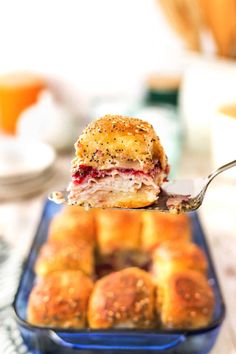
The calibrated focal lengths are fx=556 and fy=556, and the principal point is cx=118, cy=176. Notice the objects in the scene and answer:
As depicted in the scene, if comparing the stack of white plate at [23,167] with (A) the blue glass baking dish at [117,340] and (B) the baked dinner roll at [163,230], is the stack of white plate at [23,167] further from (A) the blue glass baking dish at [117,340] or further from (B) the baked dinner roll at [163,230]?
(A) the blue glass baking dish at [117,340]

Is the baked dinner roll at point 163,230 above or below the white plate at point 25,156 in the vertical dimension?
above

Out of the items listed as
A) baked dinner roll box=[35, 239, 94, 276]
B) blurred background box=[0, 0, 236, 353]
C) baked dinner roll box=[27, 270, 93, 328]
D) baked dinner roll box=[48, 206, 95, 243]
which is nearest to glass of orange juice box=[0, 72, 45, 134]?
blurred background box=[0, 0, 236, 353]

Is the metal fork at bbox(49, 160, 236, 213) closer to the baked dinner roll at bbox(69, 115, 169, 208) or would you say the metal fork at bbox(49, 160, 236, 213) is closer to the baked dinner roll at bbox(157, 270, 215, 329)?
the baked dinner roll at bbox(69, 115, 169, 208)

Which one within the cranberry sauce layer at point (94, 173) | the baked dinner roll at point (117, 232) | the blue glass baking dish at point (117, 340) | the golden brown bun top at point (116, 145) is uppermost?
the golden brown bun top at point (116, 145)

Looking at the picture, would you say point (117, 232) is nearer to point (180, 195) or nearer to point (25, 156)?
point (180, 195)

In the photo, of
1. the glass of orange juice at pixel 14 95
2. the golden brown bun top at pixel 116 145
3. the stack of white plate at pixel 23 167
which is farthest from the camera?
the glass of orange juice at pixel 14 95

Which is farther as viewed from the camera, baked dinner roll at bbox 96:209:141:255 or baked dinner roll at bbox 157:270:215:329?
baked dinner roll at bbox 96:209:141:255

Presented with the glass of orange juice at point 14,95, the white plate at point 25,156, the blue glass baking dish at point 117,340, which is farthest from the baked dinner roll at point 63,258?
the glass of orange juice at point 14,95
